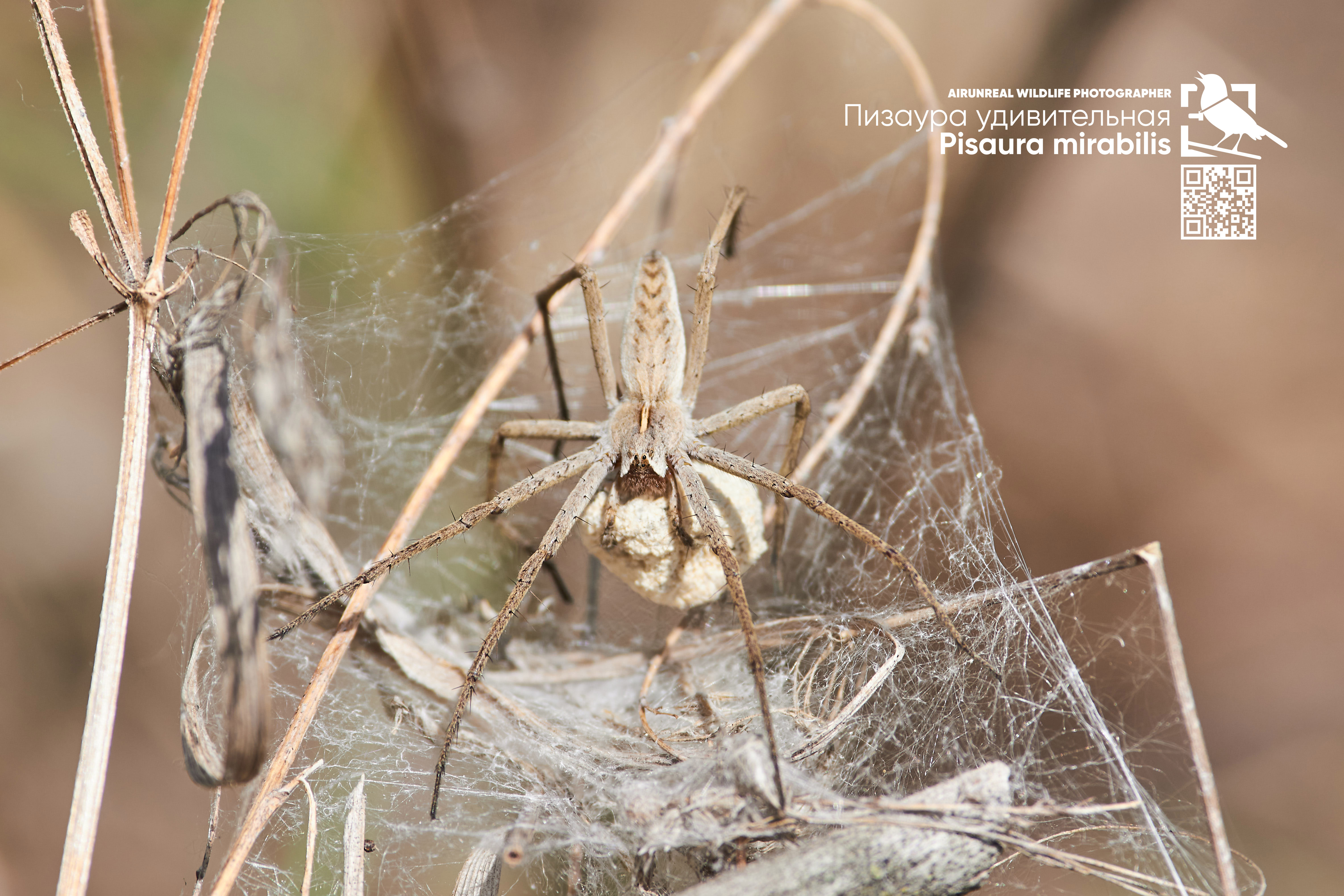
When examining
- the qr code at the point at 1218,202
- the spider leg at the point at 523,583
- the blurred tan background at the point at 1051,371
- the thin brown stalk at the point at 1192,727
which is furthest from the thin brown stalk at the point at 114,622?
the qr code at the point at 1218,202

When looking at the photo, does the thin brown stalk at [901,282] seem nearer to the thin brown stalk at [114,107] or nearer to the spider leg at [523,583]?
the spider leg at [523,583]

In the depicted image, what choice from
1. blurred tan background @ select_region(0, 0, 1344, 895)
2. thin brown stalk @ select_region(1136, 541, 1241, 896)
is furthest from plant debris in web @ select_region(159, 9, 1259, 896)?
blurred tan background @ select_region(0, 0, 1344, 895)

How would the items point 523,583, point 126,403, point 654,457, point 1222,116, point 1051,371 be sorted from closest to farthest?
1. point 126,403
2. point 523,583
3. point 654,457
4. point 1222,116
5. point 1051,371

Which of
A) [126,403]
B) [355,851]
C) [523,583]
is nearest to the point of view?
[126,403]

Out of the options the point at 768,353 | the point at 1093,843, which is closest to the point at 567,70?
the point at 768,353

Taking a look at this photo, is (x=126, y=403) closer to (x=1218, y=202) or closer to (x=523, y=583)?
(x=523, y=583)

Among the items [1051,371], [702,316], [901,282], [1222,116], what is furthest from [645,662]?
[1222,116]
